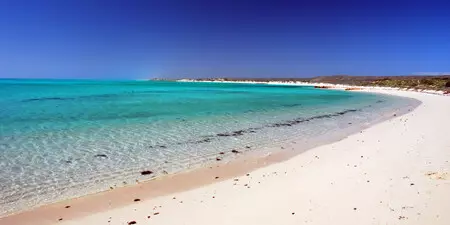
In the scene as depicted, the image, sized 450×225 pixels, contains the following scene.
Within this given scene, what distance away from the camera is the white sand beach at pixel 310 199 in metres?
5.41

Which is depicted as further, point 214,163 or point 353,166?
point 214,163

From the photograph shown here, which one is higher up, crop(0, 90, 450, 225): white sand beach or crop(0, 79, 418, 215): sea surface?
crop(0, 90, 450, 225): white sand beach

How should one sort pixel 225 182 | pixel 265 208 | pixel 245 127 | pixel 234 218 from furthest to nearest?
pixel 245 127
pixel 225 182
pixel 265 208
pixel 234 218

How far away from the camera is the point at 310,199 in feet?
20.4

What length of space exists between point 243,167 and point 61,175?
14.8 feet

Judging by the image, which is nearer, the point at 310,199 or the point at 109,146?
the point at 310,199

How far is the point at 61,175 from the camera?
26.8 ft

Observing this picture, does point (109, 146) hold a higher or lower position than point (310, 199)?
lower

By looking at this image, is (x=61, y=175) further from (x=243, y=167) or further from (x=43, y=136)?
(x=43, y=136)

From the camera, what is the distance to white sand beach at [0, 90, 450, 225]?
541 centimetres

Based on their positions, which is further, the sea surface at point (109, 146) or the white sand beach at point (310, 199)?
the sea surface at point (109, 146)

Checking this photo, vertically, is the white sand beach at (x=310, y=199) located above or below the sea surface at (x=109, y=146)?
above

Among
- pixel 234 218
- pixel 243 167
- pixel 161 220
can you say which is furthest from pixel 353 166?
pixel 161 220

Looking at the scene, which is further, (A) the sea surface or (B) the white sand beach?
(A) the sea surface
